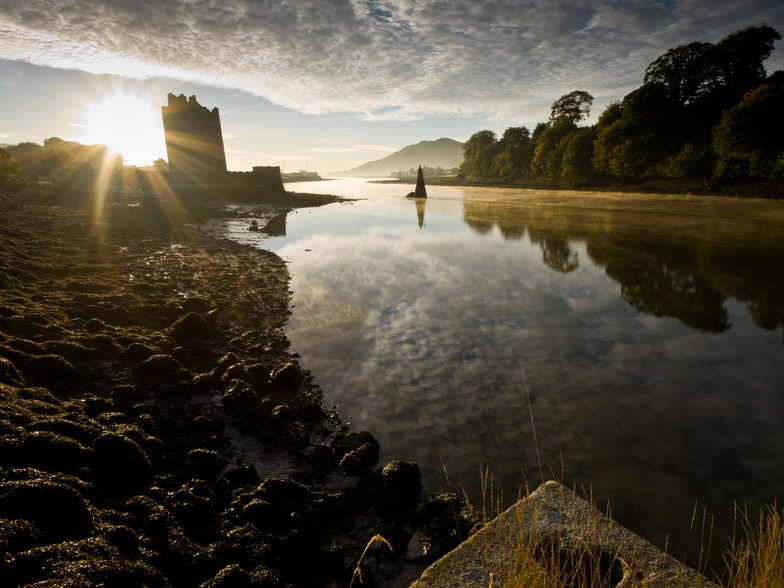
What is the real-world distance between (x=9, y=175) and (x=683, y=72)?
7590 cm

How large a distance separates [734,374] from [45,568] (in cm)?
954

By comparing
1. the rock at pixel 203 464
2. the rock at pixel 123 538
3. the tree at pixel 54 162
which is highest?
the tree at pixel 54 162

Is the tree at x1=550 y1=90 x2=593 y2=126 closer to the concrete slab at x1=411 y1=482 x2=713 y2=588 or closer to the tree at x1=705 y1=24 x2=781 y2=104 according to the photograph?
the tree at x1=705 y1=24 x2=781 y2=104

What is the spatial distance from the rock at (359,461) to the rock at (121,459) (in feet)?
7.02

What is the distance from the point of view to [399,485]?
13.9ft

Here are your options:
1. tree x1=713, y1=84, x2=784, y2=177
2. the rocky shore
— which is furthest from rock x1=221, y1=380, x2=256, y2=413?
tree x1=713, y1=84, x2=784, y2=177

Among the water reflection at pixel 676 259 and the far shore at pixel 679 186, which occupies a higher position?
the far shore at pixel 679 186

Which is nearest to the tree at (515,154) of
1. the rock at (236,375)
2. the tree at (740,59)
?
the tree at (740,59)

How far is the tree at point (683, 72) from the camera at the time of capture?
45.5 metres

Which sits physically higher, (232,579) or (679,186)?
(679,186)

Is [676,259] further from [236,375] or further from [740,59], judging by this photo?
[740,59]

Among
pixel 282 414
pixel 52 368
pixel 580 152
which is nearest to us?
pixel 52 368

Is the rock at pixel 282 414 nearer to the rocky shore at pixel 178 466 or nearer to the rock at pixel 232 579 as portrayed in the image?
the rocky shore at pixel 178 466

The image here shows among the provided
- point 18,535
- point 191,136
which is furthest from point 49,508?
point 191,136
